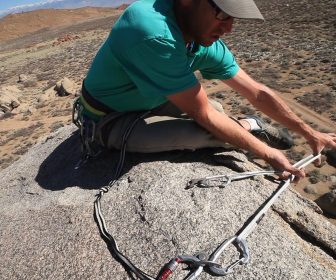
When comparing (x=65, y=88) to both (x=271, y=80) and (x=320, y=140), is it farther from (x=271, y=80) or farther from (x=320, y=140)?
(x=320, y=140)

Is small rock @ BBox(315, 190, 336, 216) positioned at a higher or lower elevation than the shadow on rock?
lower

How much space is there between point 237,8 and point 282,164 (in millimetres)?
1058

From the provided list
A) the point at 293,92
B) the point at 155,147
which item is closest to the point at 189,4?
the point at 155,147

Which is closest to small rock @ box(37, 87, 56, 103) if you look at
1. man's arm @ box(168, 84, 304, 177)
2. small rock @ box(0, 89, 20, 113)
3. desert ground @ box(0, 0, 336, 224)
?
desert ground @ box(0, 0, 336, 224)

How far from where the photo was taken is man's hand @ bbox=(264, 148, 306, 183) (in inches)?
106

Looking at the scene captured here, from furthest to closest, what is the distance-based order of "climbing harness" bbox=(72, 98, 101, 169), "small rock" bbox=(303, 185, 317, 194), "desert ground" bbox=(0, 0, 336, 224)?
"desert ground" bbox=(0, 0, 336, 224)
"small rock" bbox=(303, 185, 317, 194)
"climbing harness" bbox=(72, 98, 101, 169)

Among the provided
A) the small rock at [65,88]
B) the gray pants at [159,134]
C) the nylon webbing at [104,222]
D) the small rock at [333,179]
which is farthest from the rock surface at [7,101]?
the nylon webbing at [104,222]

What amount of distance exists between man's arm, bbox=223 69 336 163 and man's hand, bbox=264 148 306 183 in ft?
1.68

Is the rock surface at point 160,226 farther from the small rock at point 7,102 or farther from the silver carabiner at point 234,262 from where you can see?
the small rock at point 7,102

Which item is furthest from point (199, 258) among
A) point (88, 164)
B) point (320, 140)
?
point (88, 164)

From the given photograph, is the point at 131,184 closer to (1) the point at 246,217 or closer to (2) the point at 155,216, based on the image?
(2) the point at 155,216

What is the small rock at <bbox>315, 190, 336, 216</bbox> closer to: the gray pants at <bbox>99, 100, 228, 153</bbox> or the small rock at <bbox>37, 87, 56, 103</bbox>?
the gray pants at <bbox>99, 100, 228, 153</bbox>

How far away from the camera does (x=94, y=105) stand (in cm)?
324

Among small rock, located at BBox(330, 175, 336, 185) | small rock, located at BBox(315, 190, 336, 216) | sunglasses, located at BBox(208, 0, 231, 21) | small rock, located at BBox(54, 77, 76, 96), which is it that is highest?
sunglasses, located at BBox(208, 0, 231, 21)
